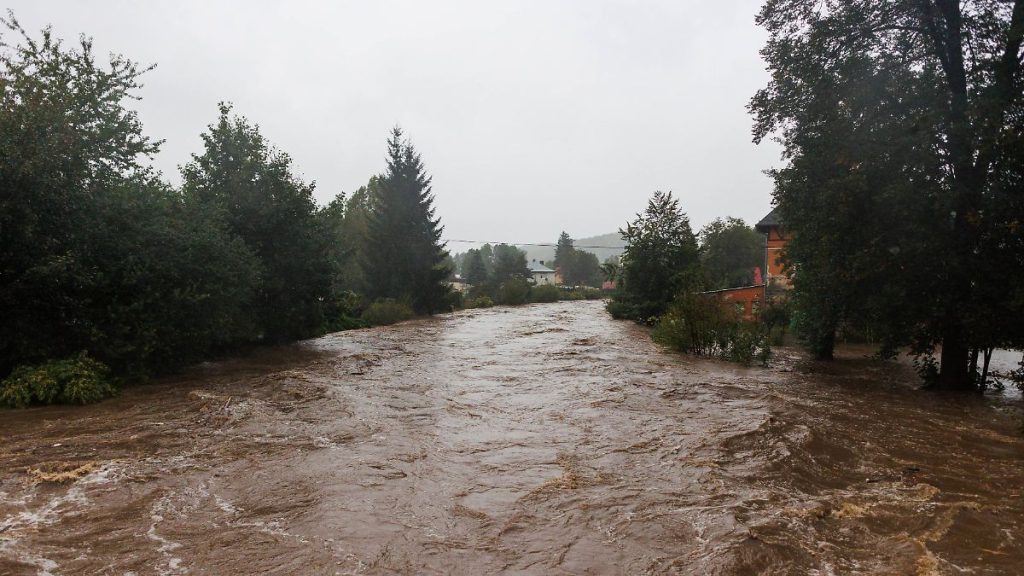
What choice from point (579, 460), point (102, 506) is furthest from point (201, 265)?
point (579, 460)

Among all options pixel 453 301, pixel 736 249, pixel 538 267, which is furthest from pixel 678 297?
pixel 538 267

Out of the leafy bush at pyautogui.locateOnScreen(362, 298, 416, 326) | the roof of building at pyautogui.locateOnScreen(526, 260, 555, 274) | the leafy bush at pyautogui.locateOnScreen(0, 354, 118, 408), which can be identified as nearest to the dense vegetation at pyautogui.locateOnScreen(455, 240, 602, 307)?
the leafy bush at pyautogui.locateOnScreen(362, 298, 416, 326)

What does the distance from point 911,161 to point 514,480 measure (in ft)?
28.0

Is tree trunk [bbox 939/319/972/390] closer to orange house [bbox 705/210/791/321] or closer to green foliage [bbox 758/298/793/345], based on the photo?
green foliage [bbox 758/298/793/345]

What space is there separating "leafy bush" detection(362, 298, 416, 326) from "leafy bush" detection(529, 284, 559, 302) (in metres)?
20.8

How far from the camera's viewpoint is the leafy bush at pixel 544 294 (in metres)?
49.0

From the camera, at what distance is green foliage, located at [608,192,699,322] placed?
86.3 ft

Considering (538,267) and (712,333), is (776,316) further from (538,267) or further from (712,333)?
(538,267)

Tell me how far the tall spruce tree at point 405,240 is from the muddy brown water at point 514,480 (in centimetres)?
2167

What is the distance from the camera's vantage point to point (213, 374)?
12867 millimetres

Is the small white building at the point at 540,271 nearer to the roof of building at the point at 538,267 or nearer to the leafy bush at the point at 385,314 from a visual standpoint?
the roof of building at the point at 538,267

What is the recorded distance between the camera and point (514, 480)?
6.16 metres

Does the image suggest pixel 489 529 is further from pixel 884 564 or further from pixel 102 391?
pixel 102 391

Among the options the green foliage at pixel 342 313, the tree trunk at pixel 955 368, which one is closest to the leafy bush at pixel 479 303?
the green foliage at pixel 342 313
